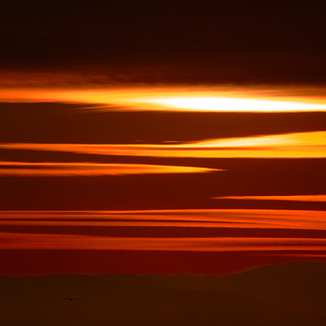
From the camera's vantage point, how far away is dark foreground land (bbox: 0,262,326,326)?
83.2m

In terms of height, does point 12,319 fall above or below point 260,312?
below

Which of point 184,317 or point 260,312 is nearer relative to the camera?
point 184,317

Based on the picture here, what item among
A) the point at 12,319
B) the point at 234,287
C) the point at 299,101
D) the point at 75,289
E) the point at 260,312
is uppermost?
the point at 234,287

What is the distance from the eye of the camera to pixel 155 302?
89.5 m

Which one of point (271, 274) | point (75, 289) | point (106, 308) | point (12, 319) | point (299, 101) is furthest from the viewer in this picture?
point (271, 274)

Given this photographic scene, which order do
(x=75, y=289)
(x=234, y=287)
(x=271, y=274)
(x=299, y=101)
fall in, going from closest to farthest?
(x=299, y=101) → (x=75, y=289) → (x=271, y=274) → (x=234, y=287)

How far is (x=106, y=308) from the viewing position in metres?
85.6

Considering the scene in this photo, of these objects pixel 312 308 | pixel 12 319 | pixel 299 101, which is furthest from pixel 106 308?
pixel 299 101

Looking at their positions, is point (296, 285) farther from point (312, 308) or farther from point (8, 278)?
point (8, 278)

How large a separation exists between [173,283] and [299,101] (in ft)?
290

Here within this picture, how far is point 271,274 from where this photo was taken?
11050 centimetres

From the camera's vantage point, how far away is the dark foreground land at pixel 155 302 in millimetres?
83250

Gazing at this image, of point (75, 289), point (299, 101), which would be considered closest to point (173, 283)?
point (75, 289)

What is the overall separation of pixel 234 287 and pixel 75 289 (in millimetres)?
41423
